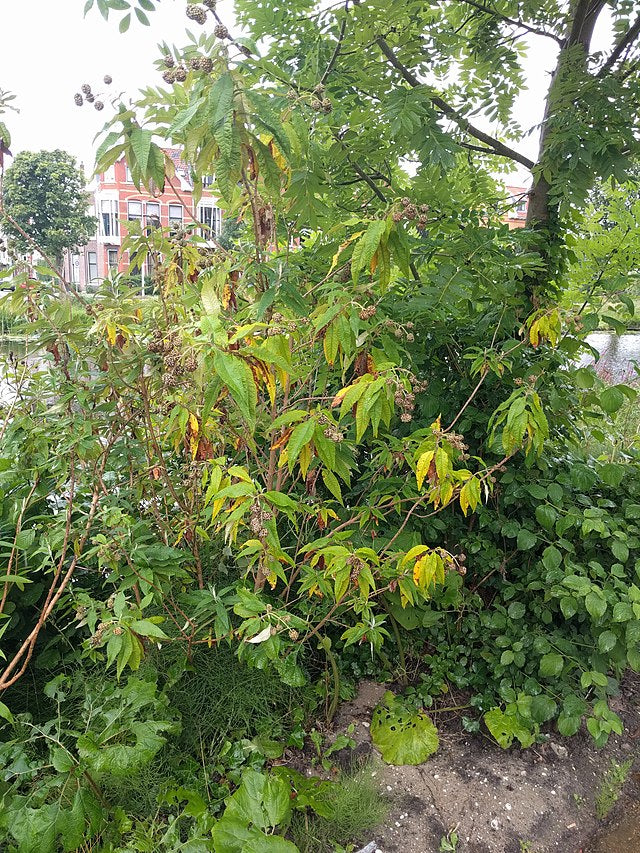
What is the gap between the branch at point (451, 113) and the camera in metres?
2.19

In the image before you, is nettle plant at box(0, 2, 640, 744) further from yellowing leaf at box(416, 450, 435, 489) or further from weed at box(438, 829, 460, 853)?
weed at box(438, 829, 460, 853)

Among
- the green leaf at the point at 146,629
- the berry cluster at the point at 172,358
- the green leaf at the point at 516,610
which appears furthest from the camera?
the green leaf at the point at 516,610

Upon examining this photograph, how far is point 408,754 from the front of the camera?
6.56 feet

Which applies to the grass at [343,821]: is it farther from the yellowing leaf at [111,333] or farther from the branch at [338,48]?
the branch at [338,48]

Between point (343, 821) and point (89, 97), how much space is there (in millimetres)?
2228

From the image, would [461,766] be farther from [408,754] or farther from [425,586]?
[425,586]

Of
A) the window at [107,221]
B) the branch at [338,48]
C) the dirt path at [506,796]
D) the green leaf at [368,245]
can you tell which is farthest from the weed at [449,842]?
the window at [107,221]

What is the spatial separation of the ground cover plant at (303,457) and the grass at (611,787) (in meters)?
0.21

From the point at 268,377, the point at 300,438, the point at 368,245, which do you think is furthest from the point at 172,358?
the point at 368,245

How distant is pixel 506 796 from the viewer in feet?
6.23

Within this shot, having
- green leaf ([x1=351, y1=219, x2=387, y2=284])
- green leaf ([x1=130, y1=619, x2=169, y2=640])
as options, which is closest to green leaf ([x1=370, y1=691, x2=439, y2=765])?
green leaf ([x1=130, y1=619, x2=169, y2=640])

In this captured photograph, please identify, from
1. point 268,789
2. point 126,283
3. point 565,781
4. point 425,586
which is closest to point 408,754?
point 565,781

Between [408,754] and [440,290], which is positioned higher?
[440,290]

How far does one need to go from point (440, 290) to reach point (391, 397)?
74cm
